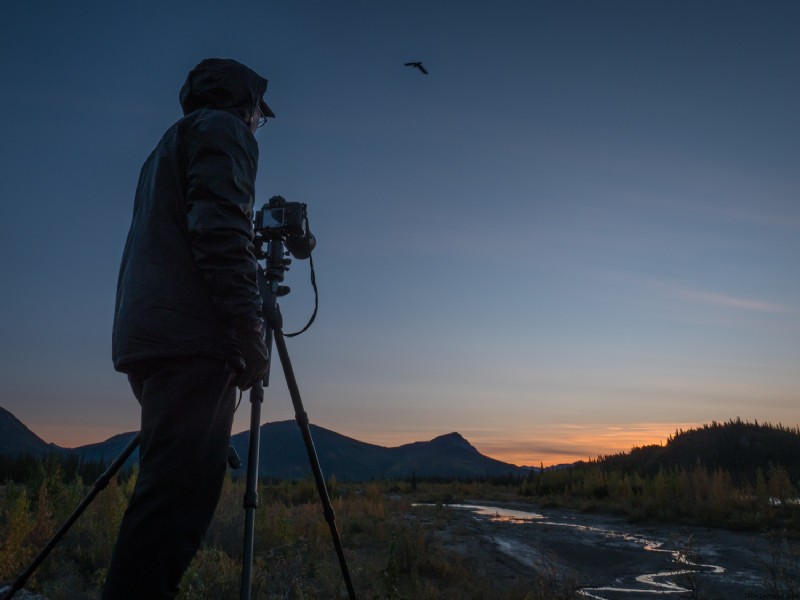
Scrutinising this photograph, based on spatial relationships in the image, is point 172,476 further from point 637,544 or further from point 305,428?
point 637,544

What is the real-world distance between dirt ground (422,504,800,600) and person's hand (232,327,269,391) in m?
2.96

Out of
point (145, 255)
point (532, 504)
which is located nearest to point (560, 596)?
point (145, 255)

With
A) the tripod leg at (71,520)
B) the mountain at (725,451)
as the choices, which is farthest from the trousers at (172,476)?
the mountain at (725,451)

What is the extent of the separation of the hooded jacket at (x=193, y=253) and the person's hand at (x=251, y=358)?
0.03 m

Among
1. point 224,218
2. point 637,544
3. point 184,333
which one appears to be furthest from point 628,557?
point 224,218

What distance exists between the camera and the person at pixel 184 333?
187 centimetres

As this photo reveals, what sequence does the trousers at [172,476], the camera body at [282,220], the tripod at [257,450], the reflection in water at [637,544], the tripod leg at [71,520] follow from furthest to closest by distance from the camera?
the reflection in water at [637,544]
the camera body at [282,220]
the tripod leg at [71,520]
the tripod at [257,450]
the trousers at [172,476]

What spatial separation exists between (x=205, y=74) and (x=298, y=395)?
1.65 meters

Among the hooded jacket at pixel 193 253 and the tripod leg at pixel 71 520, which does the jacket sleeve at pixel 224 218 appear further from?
the tripod leg at pixel 71 520

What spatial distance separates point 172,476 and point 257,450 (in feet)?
1.83

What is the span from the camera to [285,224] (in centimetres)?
294

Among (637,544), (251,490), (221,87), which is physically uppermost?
(221,87)

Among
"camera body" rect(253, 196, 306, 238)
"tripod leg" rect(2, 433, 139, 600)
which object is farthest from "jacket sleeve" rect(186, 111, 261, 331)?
"tripod leg" rect(2, 433, 139, 600)

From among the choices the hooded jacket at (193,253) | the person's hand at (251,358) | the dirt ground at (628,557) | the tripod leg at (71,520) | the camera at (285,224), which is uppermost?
the camera at (285,224)
